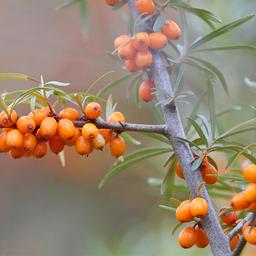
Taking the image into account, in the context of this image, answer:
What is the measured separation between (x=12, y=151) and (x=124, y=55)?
272 millimetres

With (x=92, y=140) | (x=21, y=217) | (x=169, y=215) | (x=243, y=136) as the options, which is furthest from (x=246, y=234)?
(x=21, y=217)

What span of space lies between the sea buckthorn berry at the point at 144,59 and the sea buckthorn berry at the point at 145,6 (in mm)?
78

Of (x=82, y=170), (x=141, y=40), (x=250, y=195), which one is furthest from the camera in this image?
(x=82, y=170)

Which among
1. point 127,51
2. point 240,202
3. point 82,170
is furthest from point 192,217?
point 82,170

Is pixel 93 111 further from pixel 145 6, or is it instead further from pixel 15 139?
pixel 145 6

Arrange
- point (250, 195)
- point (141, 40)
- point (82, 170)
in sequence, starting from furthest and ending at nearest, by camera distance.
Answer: point (82, 170)
point (141, 40)
point (250, 195)

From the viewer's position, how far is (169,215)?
200cm

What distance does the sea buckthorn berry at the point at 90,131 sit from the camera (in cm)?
72

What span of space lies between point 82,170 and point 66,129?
78.4 inches

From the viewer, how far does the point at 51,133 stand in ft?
2.35

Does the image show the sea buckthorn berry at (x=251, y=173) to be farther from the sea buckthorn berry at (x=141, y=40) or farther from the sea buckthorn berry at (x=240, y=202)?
the sea buckthorn berry at (x=141, y=40)

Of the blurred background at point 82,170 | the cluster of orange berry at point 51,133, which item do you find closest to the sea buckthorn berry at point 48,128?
the cluster of orange berry at point 51,133

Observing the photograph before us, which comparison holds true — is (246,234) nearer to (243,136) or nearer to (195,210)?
(195,210)

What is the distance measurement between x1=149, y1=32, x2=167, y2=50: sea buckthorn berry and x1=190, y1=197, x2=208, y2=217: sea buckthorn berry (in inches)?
11.6
